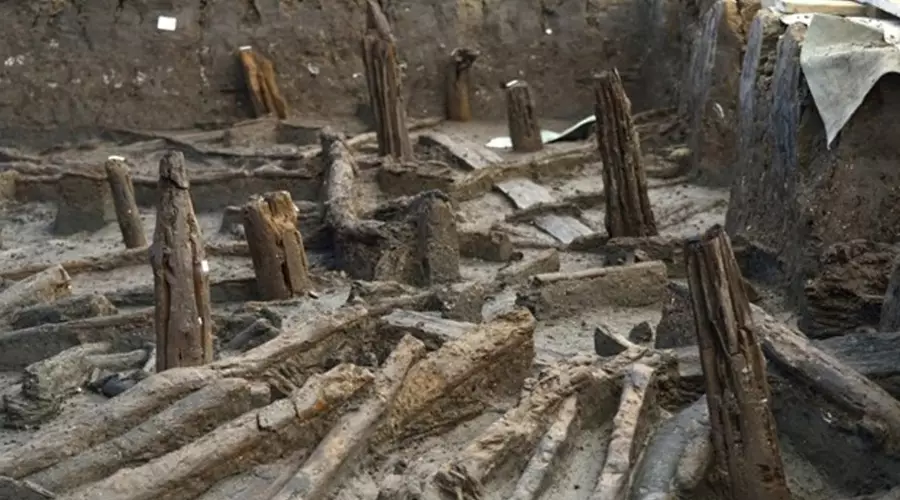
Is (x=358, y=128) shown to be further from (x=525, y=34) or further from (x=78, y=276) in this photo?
(x=78, y=276)

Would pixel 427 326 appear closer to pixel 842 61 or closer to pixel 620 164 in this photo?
pixel 620 164

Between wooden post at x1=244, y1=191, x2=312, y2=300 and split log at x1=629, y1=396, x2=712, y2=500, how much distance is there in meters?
4.98

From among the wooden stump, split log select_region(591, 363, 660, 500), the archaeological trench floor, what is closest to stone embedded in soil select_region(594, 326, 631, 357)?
the archaeological trench floor

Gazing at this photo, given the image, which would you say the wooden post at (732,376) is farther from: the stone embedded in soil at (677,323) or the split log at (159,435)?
the split log at (159,435)

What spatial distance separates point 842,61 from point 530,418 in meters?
4.94

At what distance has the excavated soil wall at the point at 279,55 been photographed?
19.8 metres

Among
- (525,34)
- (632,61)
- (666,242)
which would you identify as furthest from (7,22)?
(666,242)

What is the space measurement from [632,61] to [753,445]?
531 inches

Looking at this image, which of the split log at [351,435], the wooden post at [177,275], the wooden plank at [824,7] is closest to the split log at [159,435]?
the split log at [351,435]

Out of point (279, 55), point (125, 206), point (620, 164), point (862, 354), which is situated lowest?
point (862, 354)

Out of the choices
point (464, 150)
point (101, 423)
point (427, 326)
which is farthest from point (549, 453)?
point (464, 150)

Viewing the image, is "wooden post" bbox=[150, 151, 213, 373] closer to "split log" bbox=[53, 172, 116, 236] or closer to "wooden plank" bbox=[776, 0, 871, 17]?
"wooden plank" bbox=[776, 0, 871, 17]

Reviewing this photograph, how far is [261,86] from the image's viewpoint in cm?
1997

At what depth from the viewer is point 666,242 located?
1263cm
